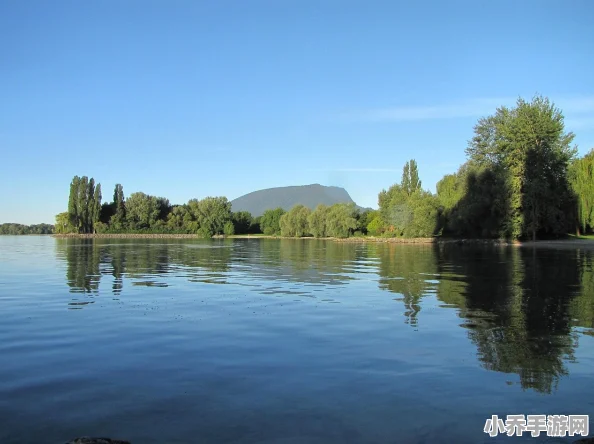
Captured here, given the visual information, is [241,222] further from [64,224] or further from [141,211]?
[64,224]

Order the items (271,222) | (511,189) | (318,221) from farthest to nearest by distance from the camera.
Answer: (271,222) < (318,221) < (511,189)

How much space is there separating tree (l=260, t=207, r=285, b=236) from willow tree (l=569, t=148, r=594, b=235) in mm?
111426

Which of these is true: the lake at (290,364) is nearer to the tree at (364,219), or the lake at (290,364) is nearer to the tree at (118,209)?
the tree at (364,219)

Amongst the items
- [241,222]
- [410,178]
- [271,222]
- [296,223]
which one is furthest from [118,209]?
[410,178]

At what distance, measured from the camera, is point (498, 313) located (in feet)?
54.2

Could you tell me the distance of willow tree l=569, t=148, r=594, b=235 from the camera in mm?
71000

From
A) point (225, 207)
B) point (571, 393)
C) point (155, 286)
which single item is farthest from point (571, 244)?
point (225, 207)

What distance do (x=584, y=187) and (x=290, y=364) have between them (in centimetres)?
7326

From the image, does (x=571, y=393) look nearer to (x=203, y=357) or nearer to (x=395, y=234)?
(x=203, y=357)

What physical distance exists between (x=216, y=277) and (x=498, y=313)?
681 inches

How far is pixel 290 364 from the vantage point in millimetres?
10672

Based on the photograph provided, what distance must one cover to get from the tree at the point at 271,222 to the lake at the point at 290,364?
15566cm

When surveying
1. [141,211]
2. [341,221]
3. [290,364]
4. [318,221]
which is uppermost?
[141,211]

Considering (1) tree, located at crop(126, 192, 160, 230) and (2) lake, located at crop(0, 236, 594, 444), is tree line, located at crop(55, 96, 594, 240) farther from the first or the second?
(1) tree, located at crop(126, 192, 160, 230)
